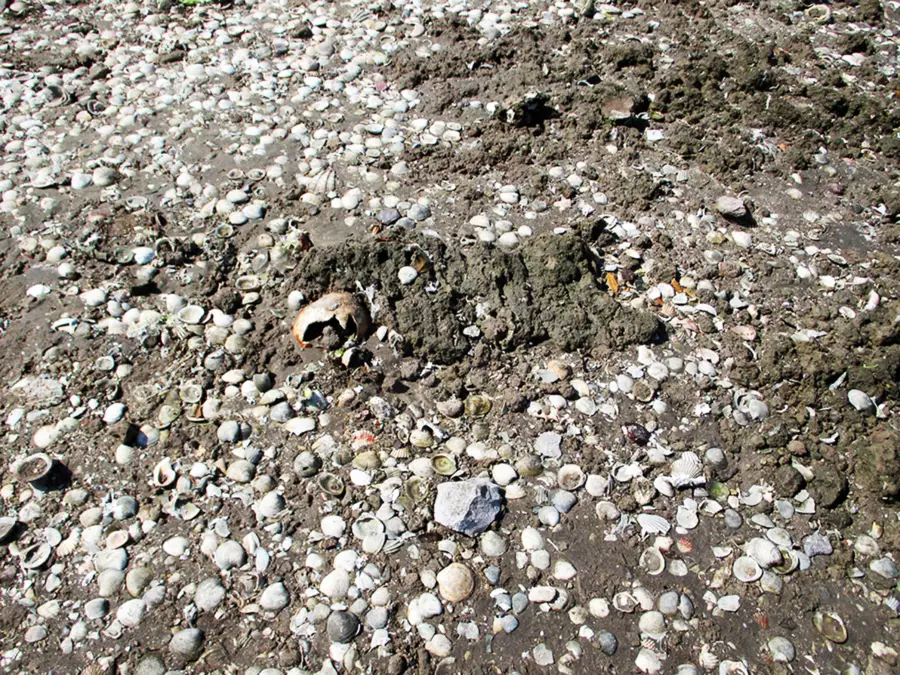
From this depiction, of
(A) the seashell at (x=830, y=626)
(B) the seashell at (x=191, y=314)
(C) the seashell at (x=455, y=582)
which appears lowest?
(A) the seashell at (x=830, y=626)

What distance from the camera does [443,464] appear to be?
3133mm

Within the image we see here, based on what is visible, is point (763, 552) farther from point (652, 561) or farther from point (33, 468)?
point (33, 468)

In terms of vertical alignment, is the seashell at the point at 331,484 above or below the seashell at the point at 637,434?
above

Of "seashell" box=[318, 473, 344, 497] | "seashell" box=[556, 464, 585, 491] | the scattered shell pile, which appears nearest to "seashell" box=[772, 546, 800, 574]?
the scattered shell pile

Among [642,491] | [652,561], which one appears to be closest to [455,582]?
[652,561]

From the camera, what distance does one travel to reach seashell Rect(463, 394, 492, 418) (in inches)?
131

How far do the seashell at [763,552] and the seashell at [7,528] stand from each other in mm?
3063

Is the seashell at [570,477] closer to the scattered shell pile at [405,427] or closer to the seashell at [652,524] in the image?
the scattered shell pile at [405,427]

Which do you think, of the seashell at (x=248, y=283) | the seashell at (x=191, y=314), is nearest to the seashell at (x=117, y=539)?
the seashell at (x=191, y=314)

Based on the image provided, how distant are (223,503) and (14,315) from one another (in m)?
1.74

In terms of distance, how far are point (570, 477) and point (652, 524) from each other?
1.29 ft

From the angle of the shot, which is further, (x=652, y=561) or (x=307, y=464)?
(x=307, y=464)

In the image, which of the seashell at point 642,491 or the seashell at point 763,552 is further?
the seashell at point 642,491

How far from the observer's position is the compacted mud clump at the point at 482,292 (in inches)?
140
